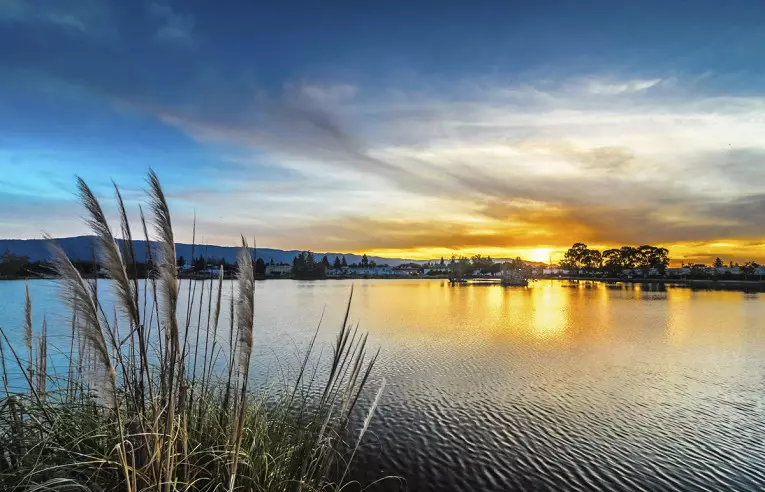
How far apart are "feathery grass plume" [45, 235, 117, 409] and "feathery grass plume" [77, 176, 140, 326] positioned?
0.48ft

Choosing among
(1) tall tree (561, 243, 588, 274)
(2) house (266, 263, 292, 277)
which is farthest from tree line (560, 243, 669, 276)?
(2) house (266, 263, 292, 277)

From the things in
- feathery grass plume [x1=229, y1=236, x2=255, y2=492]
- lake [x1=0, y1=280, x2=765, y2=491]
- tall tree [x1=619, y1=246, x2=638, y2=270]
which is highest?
tall tree [x1=619, y1=246, x2=638, y2=270]

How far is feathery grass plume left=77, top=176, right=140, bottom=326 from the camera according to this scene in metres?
2.18

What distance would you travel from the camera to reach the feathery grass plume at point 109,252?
7.16 ft

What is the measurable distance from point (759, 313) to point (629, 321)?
596 inches

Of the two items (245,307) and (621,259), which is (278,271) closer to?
(621,259)

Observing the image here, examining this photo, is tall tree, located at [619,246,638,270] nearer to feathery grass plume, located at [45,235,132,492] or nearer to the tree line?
the tree line

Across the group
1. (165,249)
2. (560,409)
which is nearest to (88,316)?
(165,249)

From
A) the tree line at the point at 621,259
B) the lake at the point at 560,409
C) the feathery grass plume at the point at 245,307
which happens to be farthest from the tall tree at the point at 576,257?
the feathery grass plume at the point at 245,307

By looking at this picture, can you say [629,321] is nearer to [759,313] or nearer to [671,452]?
[759,313]

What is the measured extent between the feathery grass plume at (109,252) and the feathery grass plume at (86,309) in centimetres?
15

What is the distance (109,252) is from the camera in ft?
7.15

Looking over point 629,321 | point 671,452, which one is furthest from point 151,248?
point 629,321

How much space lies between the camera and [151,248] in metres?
3.08
